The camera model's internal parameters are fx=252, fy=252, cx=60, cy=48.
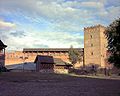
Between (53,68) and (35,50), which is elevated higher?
(35,50)

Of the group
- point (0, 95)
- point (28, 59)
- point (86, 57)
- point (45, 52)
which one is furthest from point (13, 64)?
point (0, 95)

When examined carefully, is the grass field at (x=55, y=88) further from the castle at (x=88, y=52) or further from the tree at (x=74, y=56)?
the castle at (x=88, y=52)

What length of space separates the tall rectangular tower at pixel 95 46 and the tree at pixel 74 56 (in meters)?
2.72

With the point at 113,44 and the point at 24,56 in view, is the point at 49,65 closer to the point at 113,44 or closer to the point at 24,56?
the point at 24,56

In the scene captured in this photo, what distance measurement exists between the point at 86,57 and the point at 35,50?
1960cm

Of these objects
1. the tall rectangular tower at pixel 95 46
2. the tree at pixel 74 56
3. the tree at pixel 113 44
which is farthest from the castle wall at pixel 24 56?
the tree at pixel 113 44

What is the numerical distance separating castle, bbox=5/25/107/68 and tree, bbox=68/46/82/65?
2.62 m

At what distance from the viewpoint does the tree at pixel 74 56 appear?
3393 inches

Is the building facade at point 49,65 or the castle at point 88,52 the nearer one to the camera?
the building facade at point 49,65

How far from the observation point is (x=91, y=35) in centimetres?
8931

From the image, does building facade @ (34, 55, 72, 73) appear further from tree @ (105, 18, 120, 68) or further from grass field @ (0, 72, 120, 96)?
grass field @ (0, 72, 120, 96)

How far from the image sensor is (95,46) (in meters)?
87.1

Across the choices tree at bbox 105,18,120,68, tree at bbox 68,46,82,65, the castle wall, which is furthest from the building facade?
tree at bbox 105,18,120,68

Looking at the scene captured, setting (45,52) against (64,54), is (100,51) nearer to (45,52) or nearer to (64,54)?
(64,54)
